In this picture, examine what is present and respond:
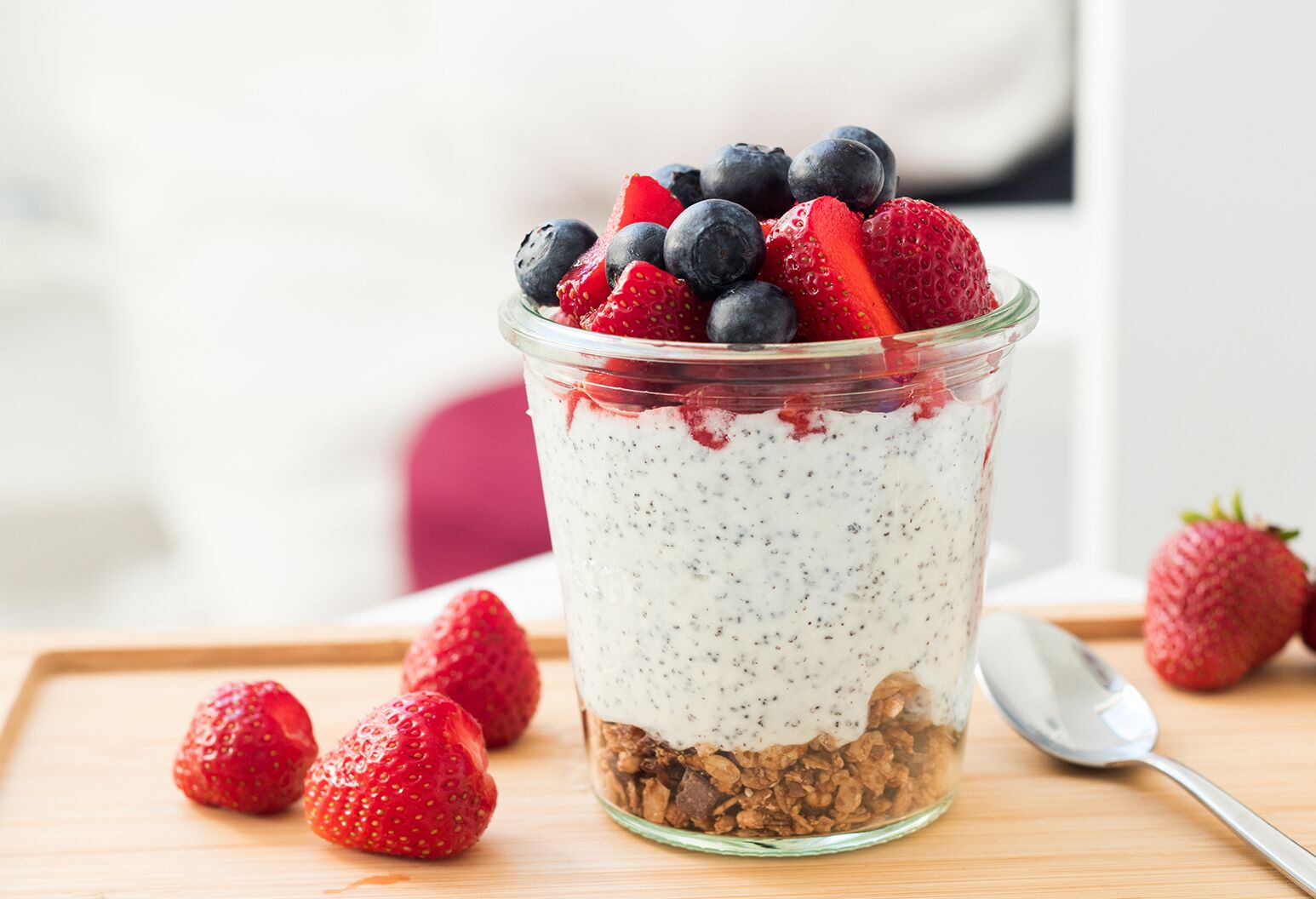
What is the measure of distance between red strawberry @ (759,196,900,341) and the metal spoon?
0.31 m

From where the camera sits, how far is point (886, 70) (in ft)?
7.54

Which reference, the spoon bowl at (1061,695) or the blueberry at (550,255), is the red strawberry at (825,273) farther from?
the spoon bowl at (1061,695)

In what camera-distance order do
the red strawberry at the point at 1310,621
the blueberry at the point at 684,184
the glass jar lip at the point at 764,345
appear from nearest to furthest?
the glass jar lip at the point at 764,345 → the blueberry at the point at 684,184 → the red strawberry at the point at 1310,621

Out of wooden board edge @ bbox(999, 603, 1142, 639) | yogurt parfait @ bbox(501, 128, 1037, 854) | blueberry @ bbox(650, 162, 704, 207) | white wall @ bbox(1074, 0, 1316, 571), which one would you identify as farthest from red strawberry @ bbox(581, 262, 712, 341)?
white wall @ bbox(1074, 0, 1316, 571)

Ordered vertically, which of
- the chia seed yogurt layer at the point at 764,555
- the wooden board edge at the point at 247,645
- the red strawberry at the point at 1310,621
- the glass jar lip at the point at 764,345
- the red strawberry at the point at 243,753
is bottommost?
the red strawberry at the point at 1310,621

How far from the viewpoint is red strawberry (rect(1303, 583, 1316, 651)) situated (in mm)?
980

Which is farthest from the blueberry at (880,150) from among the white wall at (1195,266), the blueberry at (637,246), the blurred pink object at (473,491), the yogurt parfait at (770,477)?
the blurred pink object at (473,491)

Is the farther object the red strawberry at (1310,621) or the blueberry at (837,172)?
the red strawberry at (1310,621)

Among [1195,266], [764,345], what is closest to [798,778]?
[764,345]

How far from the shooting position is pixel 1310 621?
983 mm

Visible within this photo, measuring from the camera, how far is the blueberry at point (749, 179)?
72 cm

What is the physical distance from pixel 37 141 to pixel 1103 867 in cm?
211

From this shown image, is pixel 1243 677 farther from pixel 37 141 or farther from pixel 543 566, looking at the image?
pixel 37 141

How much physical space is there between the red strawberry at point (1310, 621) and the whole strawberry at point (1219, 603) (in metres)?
0.02
